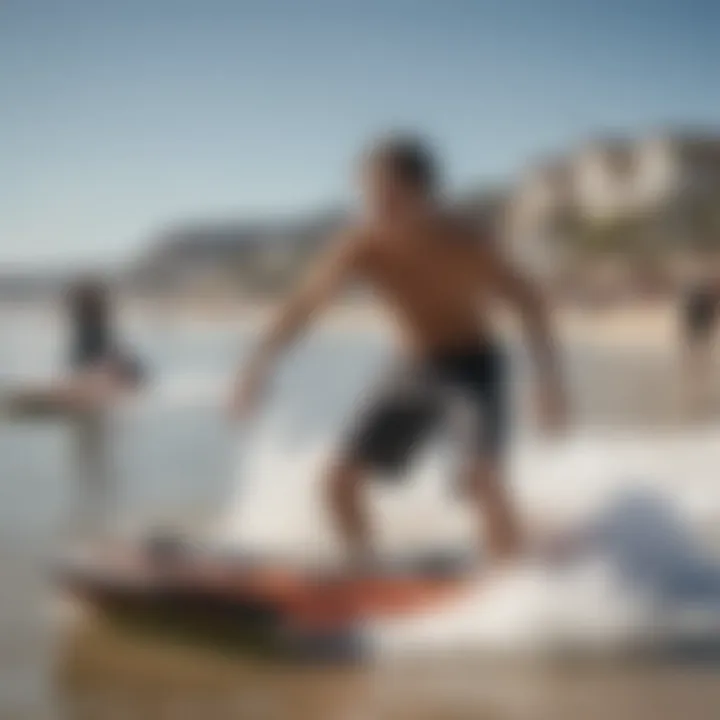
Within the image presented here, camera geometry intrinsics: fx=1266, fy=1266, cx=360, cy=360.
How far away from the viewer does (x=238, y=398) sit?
1480 mm

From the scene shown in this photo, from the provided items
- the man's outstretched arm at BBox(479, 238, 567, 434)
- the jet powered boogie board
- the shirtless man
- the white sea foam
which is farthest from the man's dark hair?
the jet powered boogie board

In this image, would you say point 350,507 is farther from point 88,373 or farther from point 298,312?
point 88,373

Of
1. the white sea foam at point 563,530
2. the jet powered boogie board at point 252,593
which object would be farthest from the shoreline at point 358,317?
the jet powered boogie board at point 252,593

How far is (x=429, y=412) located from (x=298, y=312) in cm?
19

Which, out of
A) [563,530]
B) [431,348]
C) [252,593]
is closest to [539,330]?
[431,348]

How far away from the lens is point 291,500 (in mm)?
1463

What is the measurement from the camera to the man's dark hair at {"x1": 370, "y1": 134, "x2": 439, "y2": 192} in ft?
4.86

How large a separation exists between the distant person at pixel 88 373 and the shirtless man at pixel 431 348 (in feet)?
0.49

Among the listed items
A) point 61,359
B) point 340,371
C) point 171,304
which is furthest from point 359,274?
point 61,359

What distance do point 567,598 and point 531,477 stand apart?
0.14 m

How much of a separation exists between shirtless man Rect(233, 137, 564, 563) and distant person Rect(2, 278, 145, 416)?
150 millimetres

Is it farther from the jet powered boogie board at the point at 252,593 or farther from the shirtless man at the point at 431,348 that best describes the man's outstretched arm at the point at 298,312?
the jet powered boogie board at the point at 252,593

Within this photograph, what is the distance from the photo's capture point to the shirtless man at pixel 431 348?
1.46 metres

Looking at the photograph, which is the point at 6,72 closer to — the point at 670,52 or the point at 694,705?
the point at 670,52
